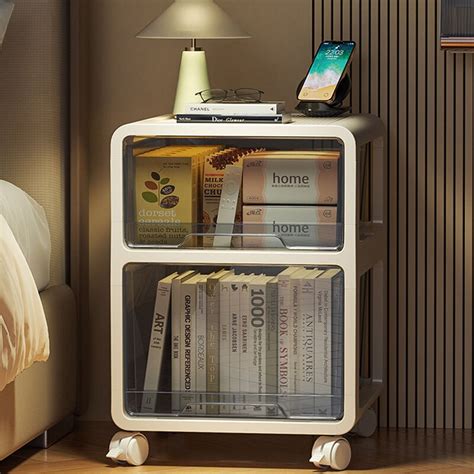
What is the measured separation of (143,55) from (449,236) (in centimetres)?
88

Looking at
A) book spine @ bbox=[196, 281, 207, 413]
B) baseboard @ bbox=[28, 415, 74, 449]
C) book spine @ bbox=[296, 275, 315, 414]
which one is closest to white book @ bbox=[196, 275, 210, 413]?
book spine @ bbox=[196, 281, 207, 413]

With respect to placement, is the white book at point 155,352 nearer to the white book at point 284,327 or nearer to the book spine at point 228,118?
the white book at point 284,327

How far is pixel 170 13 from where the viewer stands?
9.25ft

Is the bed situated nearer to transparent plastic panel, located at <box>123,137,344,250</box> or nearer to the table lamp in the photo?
transparent plastic panel, located at <box>123,137,344,250</box>

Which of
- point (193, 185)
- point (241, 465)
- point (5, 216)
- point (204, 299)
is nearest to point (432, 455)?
point (241, 465)

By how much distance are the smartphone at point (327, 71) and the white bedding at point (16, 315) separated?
75cm

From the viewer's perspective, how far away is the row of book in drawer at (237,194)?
2.59 metres

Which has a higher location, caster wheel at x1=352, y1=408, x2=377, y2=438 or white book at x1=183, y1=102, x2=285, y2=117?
white book at x1=183, y1=102, x2=285, y2=117

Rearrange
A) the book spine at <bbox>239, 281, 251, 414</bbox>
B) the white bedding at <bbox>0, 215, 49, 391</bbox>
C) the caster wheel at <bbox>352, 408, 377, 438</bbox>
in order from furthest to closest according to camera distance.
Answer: the caster wheel at <bbox>352, 408, 377, 438</bbox>
the book spine at <bbox>239, 281, 251, 414</bbox>
the white bedding at <bbox>0, 215, 49, 391</bbox>

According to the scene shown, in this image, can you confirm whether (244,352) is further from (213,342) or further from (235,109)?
(235,109)

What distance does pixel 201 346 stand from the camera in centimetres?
265

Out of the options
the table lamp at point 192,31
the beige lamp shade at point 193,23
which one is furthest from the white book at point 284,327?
the beige lamp shade at point 193,23

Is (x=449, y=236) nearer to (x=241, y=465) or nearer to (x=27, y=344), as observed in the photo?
(x=241, y=465)

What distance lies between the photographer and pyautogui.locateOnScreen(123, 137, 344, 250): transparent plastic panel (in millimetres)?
2586
